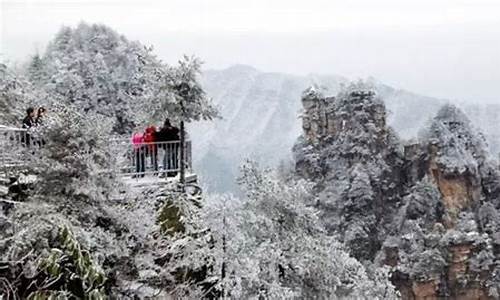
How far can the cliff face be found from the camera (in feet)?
88.3

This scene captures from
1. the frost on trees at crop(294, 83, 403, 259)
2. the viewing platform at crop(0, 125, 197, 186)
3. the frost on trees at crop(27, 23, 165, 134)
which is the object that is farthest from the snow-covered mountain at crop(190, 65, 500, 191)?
the viewing platform at crop(0, 125, 197, 186)

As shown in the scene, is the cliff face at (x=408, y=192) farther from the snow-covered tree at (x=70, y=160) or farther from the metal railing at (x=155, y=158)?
the snow-covered tree at (x=70, y=160)

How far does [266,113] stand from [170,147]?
137ft

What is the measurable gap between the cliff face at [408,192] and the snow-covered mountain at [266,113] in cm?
809

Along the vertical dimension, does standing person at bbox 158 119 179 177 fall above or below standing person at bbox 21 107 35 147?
below

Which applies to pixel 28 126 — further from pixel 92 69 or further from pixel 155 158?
pixel 92 69

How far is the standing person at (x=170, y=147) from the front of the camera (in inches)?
421

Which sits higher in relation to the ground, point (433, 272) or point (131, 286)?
point (131, 286)

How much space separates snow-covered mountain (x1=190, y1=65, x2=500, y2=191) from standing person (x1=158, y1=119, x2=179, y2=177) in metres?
26.6

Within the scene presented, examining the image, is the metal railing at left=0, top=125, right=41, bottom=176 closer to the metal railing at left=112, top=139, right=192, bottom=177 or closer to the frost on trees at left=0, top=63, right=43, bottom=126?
the metal railing at left=112, top=139, right=192, bottom=177

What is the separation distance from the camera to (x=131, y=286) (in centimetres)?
824

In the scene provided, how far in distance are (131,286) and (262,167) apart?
195 inches

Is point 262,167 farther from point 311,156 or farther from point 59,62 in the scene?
point 311,156

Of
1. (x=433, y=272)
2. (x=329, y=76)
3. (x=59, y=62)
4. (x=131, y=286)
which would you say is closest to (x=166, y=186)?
(x=131, y=286)
